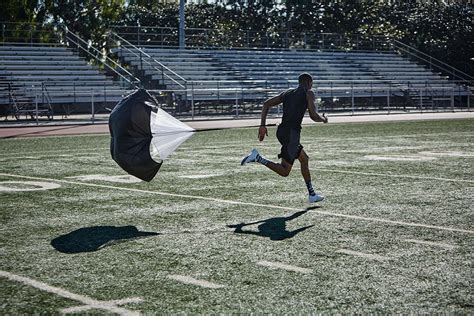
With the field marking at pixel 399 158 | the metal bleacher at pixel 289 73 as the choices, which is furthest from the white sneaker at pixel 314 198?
the metal bleacher at pixel 289 73

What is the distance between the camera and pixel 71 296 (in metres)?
5.21

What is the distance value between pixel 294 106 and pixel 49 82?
2313 cm

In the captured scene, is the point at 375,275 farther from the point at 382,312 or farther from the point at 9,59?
the point at 9,59

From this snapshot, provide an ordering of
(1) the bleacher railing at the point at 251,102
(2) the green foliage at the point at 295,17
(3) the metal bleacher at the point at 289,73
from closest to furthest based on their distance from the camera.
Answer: (1) the bleacher railing at the point at 251,102 < (3) the metal bleacher at the point at 289,73 < (2) the green foliage at the point at 295,17

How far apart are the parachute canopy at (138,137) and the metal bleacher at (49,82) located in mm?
19784

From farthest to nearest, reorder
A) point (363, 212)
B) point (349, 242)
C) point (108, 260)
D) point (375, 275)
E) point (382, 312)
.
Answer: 1. point (363, 212)
2. point (349, 242)
3. point (108, 260)
4. point (375, 275)
5. point (382, 312)

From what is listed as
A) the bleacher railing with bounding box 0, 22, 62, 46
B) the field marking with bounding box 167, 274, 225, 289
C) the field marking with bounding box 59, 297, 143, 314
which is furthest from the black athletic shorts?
the bleacher railing with bounding box 0, 22, 62, 46

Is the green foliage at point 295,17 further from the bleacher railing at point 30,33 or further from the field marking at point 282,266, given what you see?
the field marking at point 282,266

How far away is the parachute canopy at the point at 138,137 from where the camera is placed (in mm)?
8633

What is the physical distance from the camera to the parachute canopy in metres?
8.63

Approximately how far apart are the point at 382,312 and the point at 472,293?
29.6 inches

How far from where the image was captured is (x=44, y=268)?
6012mm

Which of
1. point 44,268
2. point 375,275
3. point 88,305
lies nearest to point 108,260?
point 44,268

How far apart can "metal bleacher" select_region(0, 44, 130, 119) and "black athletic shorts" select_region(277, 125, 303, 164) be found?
19.3 m
